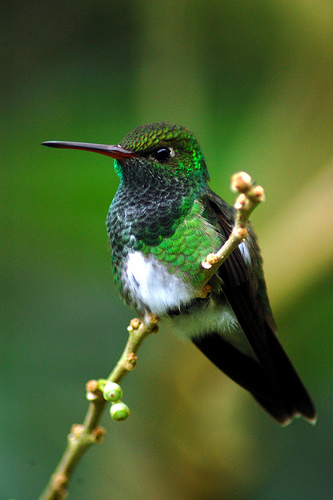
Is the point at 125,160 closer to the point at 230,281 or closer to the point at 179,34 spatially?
the point at 230,281

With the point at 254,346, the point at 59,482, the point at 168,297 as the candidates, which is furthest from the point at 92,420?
the point at 254,346

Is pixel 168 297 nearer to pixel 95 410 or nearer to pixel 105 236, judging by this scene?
pixel 95 410

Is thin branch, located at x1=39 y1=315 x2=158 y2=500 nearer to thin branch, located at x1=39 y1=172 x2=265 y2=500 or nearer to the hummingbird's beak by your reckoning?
thin branch, located at x1=39 y1=172 x2=265 y2=500

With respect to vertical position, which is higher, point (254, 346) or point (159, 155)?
point (159, 155)

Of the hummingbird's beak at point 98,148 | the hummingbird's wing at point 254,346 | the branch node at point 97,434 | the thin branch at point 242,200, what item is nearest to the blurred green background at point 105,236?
the hummingbird's wing at point 254,346

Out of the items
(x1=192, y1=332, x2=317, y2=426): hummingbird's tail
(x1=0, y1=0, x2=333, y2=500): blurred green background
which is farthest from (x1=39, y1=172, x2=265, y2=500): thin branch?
(x1=0, y1=0, x2=333, y2=500): blurred green background

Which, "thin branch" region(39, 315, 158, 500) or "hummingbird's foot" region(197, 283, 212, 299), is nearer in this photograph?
"thin branch" region(39, 315, 158, 500)

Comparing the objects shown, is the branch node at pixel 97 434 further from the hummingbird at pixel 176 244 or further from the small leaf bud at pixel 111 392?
the hummingbird at pixel 176 244
